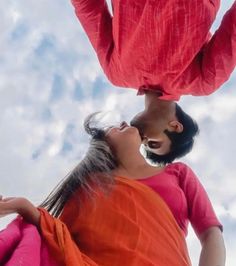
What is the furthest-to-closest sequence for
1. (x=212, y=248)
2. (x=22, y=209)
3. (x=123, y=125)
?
(x=123, y=125) → (x=212, y=248) → (x=22, y=209)

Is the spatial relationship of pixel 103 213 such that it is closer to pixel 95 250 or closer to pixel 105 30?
pixel 95 250

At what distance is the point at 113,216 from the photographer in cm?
121

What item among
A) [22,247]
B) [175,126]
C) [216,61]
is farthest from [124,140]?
[22,247]

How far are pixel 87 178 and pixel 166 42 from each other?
0.40 meters

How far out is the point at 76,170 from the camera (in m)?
1.33

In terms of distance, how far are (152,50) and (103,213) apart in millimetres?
456

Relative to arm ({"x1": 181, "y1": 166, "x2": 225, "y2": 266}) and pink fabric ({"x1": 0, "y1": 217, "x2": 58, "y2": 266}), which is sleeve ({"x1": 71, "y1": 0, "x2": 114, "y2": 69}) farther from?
pink fabric ({"x1": 0, "y1": 217, "x2": 58, "y2": 266})

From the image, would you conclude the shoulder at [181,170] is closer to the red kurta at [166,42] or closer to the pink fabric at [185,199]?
the pink fabric at [185,199]

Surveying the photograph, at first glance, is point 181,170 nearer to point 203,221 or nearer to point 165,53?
point 203,221

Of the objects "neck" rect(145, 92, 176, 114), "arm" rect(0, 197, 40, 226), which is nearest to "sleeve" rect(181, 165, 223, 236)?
"neck" rect(145, 92, 176, 114)

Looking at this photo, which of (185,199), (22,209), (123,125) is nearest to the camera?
(22,209)

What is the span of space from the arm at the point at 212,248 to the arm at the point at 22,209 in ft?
1.15

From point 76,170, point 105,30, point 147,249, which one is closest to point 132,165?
point 76,170

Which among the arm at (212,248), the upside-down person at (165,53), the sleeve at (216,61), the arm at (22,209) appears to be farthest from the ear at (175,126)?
the arm at (22,209)
